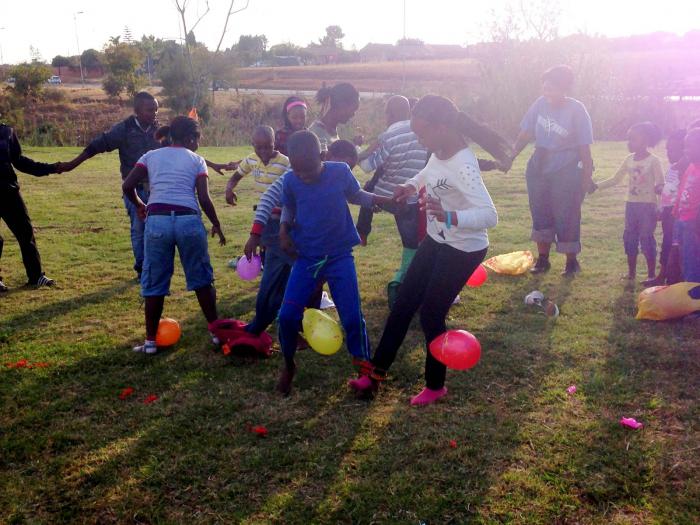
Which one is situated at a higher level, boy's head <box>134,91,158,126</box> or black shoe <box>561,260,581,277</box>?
boy's head <box>134,91,158,126</box>

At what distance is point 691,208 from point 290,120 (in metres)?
3.65

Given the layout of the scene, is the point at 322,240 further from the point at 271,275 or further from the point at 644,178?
the point at 644,178

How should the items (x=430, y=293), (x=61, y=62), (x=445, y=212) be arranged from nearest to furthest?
(x=445, y=212) < (x=430, y=293) < (x=61, y=62)

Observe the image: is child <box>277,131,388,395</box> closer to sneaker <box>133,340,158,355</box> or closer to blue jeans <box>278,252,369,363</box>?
blue jeans <box>278,252,369,363</box>

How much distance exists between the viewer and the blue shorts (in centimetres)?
525

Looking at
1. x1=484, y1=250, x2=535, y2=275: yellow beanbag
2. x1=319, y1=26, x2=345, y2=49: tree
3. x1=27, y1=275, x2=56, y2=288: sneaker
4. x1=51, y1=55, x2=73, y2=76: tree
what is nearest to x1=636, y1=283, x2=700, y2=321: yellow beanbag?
x1=484, y1=250, x2=535, y2=275: yellow beanbag

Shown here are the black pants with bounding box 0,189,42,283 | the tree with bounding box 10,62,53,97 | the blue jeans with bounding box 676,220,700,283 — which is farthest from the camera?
the tree with bounding box 10,62,53,97

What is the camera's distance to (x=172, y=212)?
5.25 meters

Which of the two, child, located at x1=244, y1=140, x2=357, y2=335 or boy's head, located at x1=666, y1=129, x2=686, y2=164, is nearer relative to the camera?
child, located at x1=244, y1=140, x2=357, y2=335

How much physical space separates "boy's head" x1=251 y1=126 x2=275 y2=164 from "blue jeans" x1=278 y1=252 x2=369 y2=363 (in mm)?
1755

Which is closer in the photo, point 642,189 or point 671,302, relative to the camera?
point 671,302

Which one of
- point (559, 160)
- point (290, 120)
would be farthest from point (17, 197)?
point (559, 160)

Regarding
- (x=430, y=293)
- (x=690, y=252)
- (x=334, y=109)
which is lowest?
(x=690, y=252)

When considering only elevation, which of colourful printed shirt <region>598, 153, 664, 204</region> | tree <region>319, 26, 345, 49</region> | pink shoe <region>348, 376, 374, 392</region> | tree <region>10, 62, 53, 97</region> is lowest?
pink shoe <region>348, 376, 374, 392</region>
